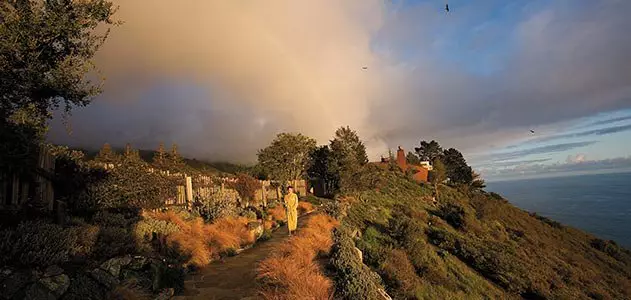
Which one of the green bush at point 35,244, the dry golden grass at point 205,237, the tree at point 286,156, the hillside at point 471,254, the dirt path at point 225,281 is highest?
the tree at point 286,156

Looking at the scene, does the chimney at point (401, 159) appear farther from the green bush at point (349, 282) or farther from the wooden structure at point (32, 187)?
the wooden structure at point (32, 187)

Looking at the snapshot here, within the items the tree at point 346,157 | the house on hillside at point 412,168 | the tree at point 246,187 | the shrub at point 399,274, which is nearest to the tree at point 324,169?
the tree at point 346,157

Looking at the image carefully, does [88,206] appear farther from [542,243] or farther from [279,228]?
[542,243]

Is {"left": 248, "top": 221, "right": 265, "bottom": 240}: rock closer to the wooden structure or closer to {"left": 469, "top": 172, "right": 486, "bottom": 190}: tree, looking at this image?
the wooden structure

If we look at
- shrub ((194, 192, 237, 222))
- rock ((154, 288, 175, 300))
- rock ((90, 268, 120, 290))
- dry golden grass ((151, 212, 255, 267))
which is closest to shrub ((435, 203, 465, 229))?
shrub ((194, 192, 237, 222))

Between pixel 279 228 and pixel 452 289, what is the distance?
10.4m

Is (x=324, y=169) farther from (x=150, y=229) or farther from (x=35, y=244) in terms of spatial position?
(x=35, y=244)

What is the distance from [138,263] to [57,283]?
187cm

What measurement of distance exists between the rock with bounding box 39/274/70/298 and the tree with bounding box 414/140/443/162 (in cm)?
9300

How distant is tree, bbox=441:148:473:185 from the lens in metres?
75.9

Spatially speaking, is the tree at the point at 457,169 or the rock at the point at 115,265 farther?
the tree at the point at 457,169

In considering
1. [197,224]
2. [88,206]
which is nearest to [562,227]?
[197,224]

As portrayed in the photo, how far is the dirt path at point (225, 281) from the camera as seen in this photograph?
24.2ft

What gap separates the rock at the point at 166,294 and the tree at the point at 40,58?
4.34 meters
